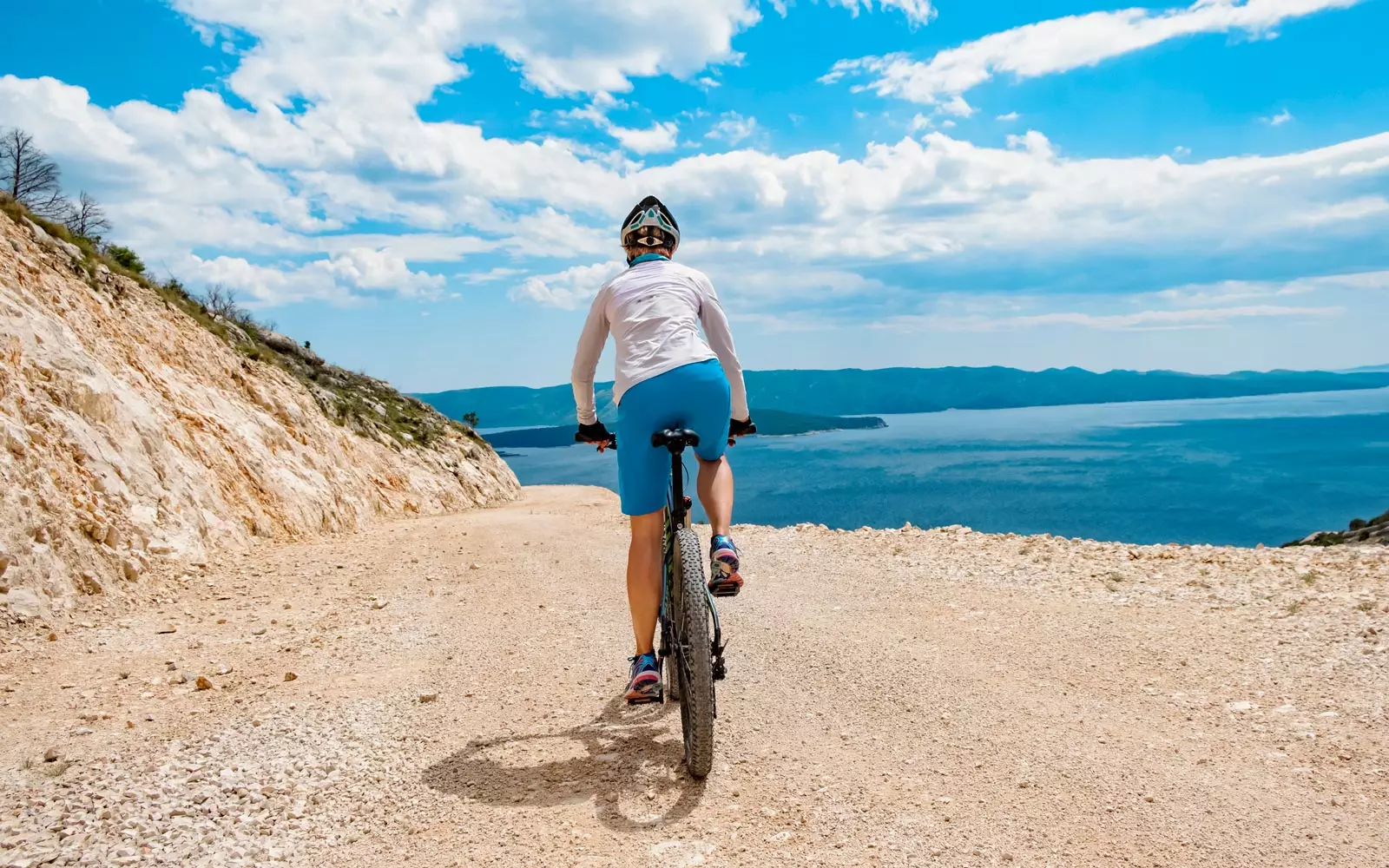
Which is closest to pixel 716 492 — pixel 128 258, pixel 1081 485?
pixel 128 258

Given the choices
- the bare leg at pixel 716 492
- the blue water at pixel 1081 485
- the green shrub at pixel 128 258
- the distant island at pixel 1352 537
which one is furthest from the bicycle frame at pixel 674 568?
the blue water at pixel 1081 485

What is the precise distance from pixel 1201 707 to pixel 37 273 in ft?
50.0

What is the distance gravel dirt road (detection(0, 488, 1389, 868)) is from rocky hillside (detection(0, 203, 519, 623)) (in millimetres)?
902

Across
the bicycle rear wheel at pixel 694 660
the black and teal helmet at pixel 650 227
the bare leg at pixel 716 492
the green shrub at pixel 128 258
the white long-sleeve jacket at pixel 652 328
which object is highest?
the green shrub at pixel 128 258

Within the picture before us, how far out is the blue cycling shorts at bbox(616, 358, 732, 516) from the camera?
391 centimetres

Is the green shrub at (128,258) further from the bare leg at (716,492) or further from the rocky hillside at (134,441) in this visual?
the bare leg at (716,492)

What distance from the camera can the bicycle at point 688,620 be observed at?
359 centimetres

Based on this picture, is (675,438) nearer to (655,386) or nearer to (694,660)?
(655,386)

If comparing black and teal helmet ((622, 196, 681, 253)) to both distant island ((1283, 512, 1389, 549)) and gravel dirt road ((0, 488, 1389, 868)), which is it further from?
distant island ((1283, 512, 1389, 549))

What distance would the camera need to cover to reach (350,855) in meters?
3.20

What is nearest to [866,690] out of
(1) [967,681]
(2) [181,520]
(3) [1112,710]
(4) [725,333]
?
(1) [967,681]

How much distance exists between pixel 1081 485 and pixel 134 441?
12310 cm

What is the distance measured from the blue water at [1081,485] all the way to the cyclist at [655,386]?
2624 inches

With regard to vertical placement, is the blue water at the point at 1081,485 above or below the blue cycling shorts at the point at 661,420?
below
